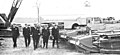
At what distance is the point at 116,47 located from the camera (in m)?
11.0

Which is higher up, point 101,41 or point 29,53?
point 101,41

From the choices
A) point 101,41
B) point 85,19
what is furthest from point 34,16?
point 101,41

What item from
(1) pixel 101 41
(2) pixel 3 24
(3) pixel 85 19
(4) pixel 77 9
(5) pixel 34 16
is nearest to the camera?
(1) pixel 101 41

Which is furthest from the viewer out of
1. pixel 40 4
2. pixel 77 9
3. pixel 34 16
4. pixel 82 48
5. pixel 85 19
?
pixel 34 16

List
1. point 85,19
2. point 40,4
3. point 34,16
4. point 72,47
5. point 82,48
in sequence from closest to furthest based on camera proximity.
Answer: point 82,48
point 72,47
point 85,19
point 40,4
point 34,16

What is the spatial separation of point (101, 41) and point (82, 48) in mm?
1167

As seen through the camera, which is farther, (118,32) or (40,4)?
(40,4)

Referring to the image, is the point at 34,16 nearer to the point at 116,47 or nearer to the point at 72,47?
the point at 72,47

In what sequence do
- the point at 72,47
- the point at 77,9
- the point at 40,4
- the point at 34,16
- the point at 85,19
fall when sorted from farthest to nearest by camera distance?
1. the point at 34,16
2. the point at 40,4
3. the point at 77,9
4. the point at 85,19
5. the point at 72,47

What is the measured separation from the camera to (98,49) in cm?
1137

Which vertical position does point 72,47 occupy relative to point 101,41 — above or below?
below

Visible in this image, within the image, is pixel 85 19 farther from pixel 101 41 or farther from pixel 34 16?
pixel 34 16

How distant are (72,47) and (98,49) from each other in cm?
278

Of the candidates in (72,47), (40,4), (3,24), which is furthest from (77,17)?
(40,4)
